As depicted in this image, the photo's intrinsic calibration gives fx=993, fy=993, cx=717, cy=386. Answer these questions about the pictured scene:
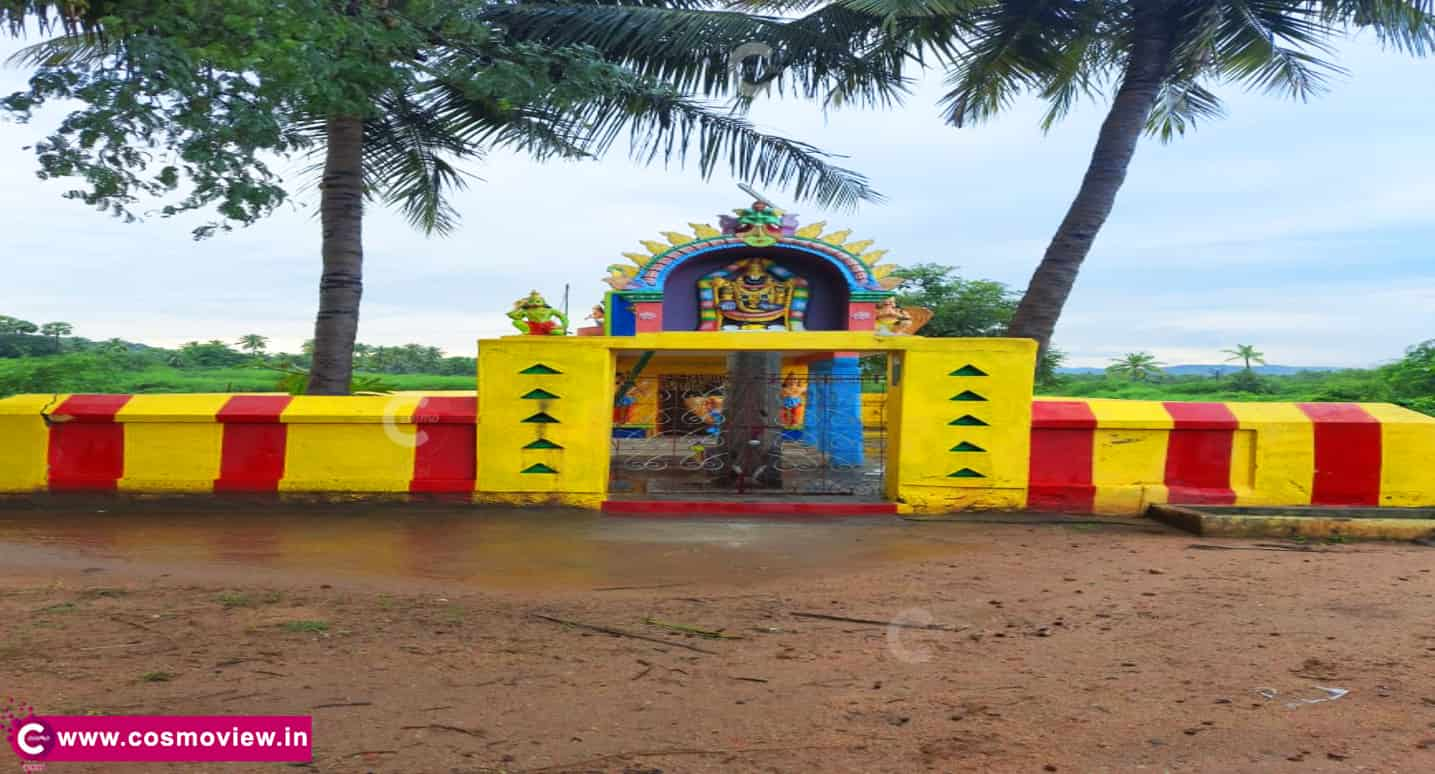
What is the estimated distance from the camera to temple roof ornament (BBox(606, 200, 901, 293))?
1396 cm

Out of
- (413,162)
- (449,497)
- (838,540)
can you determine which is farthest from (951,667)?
(413,162)

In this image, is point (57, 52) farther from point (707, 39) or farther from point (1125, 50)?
point (1125, 50)

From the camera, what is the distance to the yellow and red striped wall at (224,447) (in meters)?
8.62

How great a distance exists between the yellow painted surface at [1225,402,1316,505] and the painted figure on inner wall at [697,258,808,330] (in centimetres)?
695

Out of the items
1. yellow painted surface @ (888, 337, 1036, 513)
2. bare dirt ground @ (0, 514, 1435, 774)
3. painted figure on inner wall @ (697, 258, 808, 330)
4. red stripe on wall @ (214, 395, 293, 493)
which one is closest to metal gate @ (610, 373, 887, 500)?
yellow painted surface @ (888, 337, 1036, 513)

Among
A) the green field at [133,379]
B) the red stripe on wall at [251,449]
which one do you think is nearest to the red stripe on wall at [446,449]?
the red stripe on wall at [251,449]

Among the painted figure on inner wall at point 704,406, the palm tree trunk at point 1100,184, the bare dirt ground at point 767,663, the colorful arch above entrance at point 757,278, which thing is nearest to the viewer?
the bare dirt ground at point 767,663

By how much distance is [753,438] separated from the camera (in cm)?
1098

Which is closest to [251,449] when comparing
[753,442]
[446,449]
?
[446,449]

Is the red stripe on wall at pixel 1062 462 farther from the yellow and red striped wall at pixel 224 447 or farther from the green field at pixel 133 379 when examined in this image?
the green field at pixel 133 379

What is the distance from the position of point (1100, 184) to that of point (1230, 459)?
195 inches

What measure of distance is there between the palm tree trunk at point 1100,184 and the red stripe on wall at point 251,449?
341 inches

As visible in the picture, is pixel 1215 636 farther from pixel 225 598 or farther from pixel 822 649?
pixel 225 598

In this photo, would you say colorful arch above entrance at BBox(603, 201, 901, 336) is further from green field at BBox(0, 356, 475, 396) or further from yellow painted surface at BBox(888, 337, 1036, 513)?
green field at BBox(0, 356, 475, 396)
